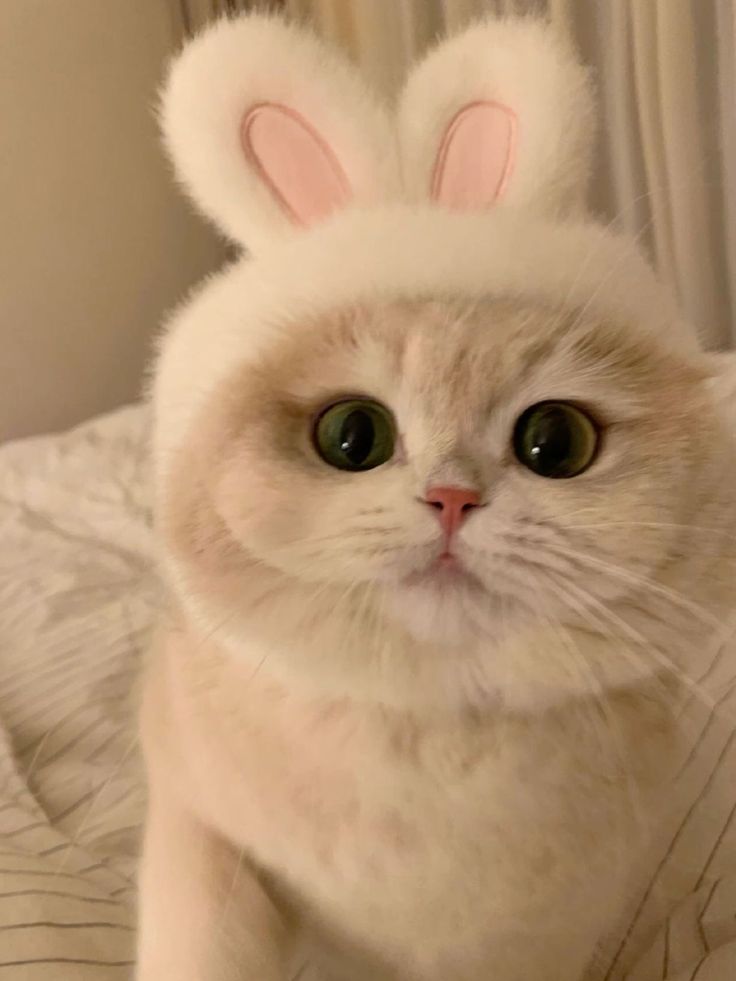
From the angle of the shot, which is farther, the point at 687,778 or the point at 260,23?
the point at 687,778

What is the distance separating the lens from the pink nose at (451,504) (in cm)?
34

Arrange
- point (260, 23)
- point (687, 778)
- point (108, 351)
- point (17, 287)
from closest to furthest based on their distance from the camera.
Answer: point (260, 23)
point (687, 778)
point (17, 287)
point (108, 351)

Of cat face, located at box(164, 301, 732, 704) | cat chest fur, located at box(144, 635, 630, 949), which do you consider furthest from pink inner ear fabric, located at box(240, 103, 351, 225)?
cat chest fur, located at box(144, 635, 630, 949)

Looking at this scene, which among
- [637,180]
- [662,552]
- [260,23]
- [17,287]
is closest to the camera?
[662,552]

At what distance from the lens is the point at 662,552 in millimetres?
356

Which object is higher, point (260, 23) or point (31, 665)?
point (260, 23)

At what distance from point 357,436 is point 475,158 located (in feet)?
0.61

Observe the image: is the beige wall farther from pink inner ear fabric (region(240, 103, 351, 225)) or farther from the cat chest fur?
the cat chest fur

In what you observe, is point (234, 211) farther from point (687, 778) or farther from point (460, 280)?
point (687, 778)

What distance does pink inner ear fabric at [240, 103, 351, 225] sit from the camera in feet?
1.54

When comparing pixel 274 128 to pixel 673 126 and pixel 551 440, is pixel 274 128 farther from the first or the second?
pixel 673 126

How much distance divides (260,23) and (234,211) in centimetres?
9

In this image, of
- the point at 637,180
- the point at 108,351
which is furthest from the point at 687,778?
the point at 108,351

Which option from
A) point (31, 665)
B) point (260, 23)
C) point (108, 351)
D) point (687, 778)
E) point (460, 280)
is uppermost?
point (260, 23)
